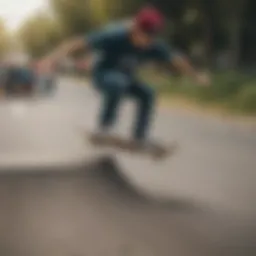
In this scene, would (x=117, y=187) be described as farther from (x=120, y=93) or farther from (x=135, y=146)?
(x=120, y=93)

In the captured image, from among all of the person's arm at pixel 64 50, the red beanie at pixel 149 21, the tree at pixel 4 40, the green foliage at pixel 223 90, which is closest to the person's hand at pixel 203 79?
the green foliage at pixel 223 90

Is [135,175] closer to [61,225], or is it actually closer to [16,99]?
[61,225]

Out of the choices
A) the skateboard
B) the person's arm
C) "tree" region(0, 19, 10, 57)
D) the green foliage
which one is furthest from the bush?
"tree" region(0, 19, 10, 57)

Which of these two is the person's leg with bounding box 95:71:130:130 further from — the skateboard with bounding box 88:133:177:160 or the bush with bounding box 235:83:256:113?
the bush with bounding box 235:83:256:113

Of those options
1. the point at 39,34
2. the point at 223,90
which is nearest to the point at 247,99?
the point at 223,90

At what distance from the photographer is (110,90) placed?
1.65m

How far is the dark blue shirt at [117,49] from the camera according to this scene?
164 centimetres

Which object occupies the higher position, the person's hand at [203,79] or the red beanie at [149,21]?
the red beanie at [149,21]

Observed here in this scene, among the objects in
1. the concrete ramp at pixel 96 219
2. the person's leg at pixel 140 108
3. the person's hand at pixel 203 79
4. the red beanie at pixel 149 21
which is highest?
the red beanie at pixel 149 21

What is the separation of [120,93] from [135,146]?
119 mm

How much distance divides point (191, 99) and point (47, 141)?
327 millimetres

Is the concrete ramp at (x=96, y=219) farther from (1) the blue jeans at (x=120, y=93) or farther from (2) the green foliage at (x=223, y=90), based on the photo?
(2) the green foliage at (x=223, y=90)

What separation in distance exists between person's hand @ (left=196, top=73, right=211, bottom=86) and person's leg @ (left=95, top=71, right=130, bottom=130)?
0.52ft

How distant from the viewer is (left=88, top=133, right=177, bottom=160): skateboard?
165cm
